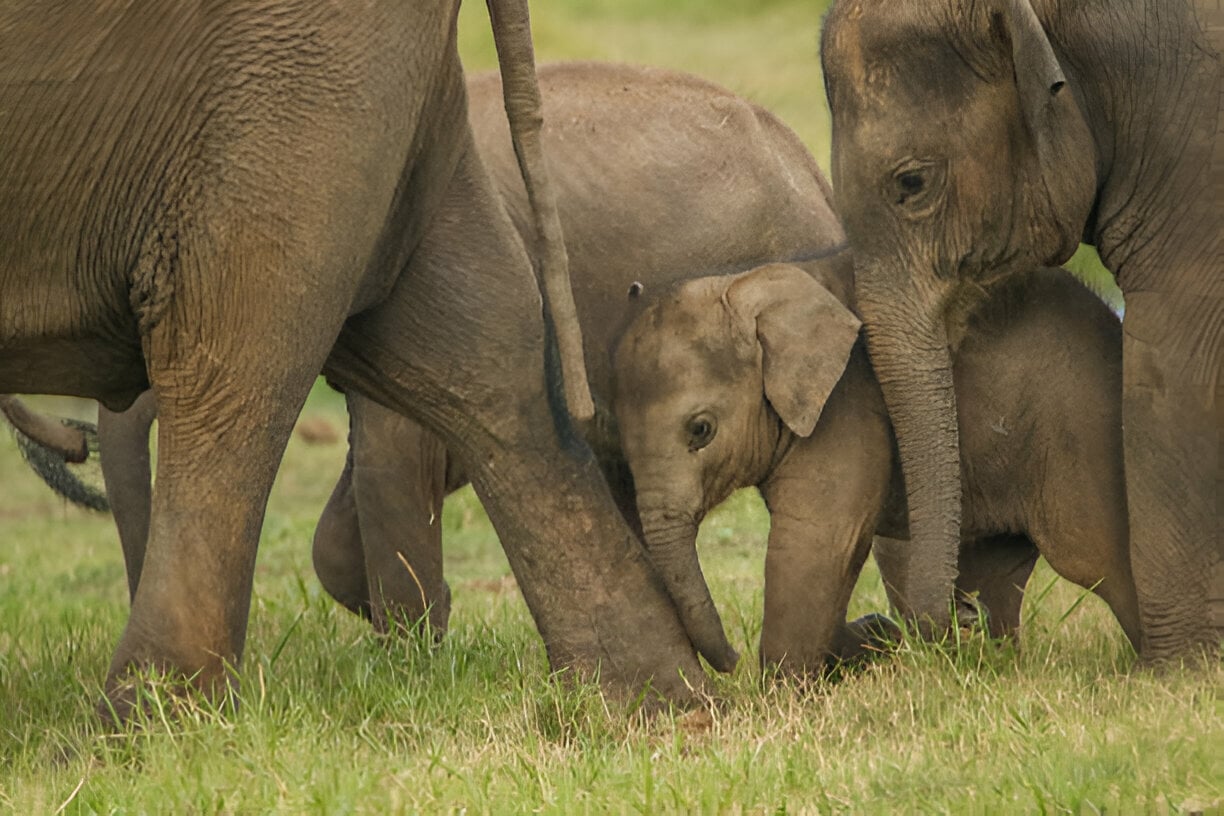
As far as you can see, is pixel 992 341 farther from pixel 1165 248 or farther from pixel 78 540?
pixel 78 540

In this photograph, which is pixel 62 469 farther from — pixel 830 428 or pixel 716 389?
pixel 830 428

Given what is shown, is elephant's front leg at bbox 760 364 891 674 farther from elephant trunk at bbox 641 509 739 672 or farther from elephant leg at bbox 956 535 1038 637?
elephant leg at bbox 956 535 1038 637

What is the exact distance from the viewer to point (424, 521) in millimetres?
6258

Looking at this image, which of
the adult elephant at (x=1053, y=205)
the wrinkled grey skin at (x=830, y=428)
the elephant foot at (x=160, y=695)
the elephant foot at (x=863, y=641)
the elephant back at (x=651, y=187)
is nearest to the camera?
the elephant foot at (x=160, y=695)

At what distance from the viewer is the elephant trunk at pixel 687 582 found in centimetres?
523

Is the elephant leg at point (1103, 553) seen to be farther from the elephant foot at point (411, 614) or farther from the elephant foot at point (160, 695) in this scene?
the elephant foot at point (160, 695)

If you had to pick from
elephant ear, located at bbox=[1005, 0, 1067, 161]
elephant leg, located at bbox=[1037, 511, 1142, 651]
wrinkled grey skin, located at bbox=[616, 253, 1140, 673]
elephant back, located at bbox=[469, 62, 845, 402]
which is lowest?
elephant leg, located at bbox=[1037, 511, 1142, 651]

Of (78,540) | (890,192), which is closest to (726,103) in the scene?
(890,192)

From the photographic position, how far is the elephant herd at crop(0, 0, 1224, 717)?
4.34 metres

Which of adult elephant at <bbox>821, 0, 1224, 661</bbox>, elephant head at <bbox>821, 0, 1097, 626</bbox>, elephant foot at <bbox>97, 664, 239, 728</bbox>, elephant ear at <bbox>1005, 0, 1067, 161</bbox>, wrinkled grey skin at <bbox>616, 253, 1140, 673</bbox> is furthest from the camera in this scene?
wrinkled grey skin at <bbox>616, 253, 1140, 673</bbox>

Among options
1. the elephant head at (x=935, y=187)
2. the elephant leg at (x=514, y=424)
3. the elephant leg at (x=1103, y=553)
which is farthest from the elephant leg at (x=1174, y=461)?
the elephant leg at (x=514, y=424)

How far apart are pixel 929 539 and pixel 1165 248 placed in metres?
0.95

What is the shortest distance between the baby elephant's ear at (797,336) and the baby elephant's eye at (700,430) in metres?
0.18

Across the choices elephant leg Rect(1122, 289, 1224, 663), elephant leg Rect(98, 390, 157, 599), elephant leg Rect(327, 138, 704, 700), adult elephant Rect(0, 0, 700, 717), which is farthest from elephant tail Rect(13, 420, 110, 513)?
elephant leg Rect(1122, 289, 1224, 663)
